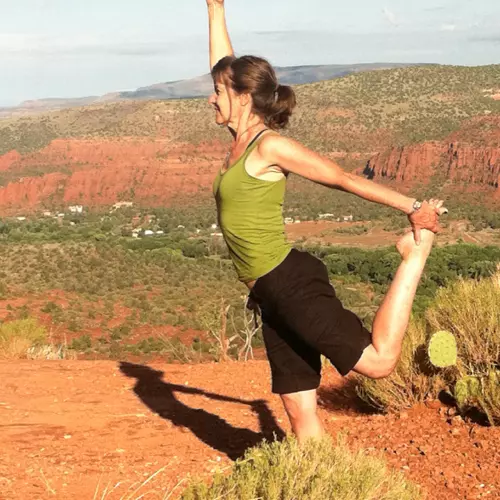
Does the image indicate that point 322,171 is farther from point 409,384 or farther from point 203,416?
point 203,416

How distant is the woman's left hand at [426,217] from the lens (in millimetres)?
3029

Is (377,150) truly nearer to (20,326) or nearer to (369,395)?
(20,326)

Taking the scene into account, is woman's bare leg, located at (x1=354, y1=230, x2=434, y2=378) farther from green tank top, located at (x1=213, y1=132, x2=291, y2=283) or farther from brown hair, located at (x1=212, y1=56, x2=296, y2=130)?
brown hair, located at (x1=212, y1=56, x2=296, y2=130)

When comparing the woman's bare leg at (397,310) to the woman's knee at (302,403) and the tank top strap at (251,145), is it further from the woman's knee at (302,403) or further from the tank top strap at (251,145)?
the tank top strap at (251,145)

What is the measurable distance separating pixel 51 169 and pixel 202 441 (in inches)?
3089

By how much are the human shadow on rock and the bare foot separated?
143 centimetres

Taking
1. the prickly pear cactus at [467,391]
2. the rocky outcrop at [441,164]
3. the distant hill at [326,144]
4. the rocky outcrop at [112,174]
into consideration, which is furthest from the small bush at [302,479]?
the rocky outcrop at [112,174]

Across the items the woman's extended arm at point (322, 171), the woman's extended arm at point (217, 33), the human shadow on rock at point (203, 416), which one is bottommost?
the human shadow on rock at point (203, 416)

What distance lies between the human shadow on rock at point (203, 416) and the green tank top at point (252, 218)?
135cm

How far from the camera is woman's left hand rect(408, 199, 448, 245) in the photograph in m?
3.03


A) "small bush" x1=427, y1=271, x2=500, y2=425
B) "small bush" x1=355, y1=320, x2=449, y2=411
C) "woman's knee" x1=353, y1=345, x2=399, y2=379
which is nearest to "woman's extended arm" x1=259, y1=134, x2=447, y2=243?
"woman's knee" x1=353, y1=345, x2=399, y2=379

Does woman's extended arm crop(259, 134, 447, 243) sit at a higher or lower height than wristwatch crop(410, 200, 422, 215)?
higher

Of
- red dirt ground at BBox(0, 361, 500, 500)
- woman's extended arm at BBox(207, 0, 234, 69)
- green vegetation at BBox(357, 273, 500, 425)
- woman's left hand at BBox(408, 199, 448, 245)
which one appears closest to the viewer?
woman's left hand at BBox(408, 199, 448, 245)

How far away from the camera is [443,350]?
4719mm
